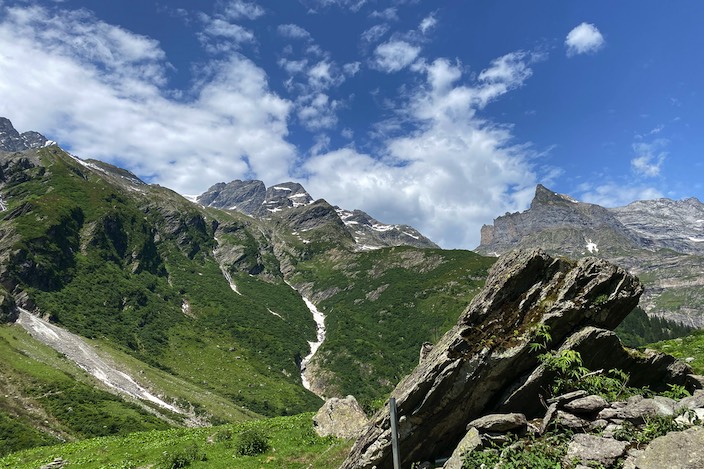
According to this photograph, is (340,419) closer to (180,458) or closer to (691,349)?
(180,458)

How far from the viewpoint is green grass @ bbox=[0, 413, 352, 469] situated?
24656mm

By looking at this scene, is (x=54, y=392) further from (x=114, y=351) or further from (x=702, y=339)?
(x=702, y=339)

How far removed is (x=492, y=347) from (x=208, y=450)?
20775 millimetres

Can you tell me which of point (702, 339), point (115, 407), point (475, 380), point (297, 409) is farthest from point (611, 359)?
point (297, 409)

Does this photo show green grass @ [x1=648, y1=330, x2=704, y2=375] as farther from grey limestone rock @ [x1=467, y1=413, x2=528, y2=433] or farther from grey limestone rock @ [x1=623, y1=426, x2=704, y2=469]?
grey limestone rock @ [x1=623, y1=426, x2=704, y2=469]

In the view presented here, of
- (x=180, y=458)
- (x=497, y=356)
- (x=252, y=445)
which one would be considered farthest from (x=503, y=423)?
(x=180, y=458)

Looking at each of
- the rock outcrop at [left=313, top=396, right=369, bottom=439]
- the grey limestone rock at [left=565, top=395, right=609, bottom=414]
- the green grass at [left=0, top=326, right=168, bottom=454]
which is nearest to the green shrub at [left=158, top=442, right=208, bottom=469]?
the rock outcrop at [left=313, top=396, right=369, bottom=439]

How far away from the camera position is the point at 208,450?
27.8m

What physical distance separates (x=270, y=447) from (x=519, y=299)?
1845 cm

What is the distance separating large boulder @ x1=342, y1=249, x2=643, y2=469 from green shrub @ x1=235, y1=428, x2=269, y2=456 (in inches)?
417

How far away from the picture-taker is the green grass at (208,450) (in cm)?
2466

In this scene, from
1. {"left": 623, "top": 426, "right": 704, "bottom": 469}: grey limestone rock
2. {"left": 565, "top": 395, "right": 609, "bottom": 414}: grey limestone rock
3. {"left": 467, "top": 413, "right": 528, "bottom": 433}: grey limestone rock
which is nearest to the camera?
{"left": 623, "top": 426, "right": 704, "bottom": 469}: grey limestone rock

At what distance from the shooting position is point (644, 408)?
14.1 metres

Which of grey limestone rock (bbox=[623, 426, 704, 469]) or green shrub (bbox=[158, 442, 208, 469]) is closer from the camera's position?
grey limestone rock (bbox=[623, 426, 704, 469])
